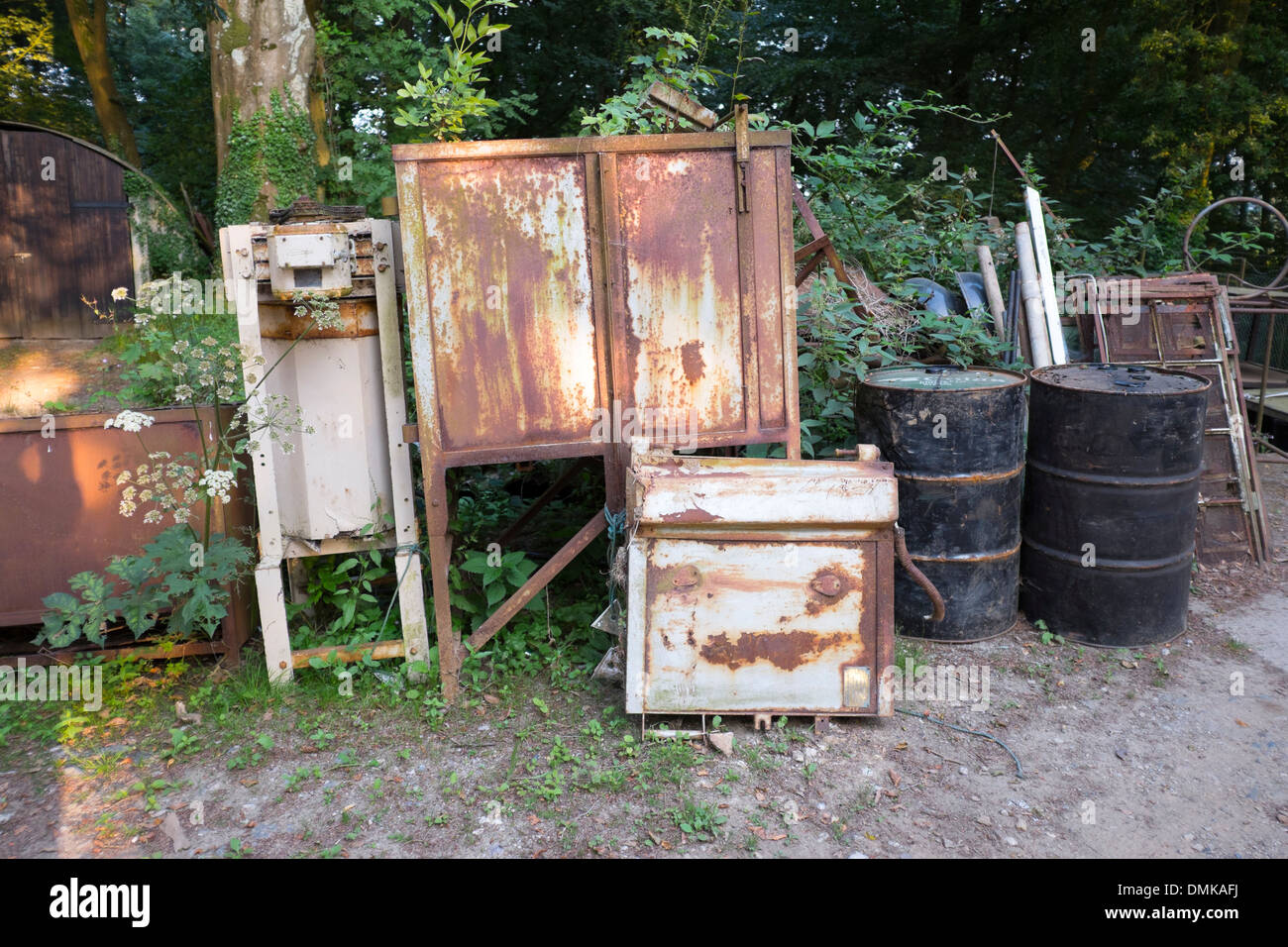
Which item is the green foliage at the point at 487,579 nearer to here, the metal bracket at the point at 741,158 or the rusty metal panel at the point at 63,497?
the rusty metal panel at the point at 63,497

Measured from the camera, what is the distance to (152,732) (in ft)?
12.6

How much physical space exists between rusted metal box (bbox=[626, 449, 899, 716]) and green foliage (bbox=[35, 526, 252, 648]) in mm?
1821

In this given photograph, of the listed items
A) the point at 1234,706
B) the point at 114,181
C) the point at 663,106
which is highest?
the point at 114,181

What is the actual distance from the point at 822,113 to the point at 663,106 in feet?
38.9

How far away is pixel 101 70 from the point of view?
549 inches

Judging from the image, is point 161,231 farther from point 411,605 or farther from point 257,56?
point 411,605

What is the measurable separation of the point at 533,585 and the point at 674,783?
1.15 m

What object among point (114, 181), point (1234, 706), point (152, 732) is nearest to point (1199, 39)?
point (1234, 706)

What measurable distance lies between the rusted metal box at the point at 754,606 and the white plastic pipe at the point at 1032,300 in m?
2.63

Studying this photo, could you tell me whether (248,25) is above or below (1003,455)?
above

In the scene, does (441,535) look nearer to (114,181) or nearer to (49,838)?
(49,838)

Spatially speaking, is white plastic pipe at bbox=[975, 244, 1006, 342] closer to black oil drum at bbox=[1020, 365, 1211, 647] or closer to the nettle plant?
black oil drum at bbox=[1020, 365, 1211, 647]

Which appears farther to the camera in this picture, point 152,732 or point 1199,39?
point 1199,39

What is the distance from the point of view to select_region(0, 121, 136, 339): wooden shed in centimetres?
1196
